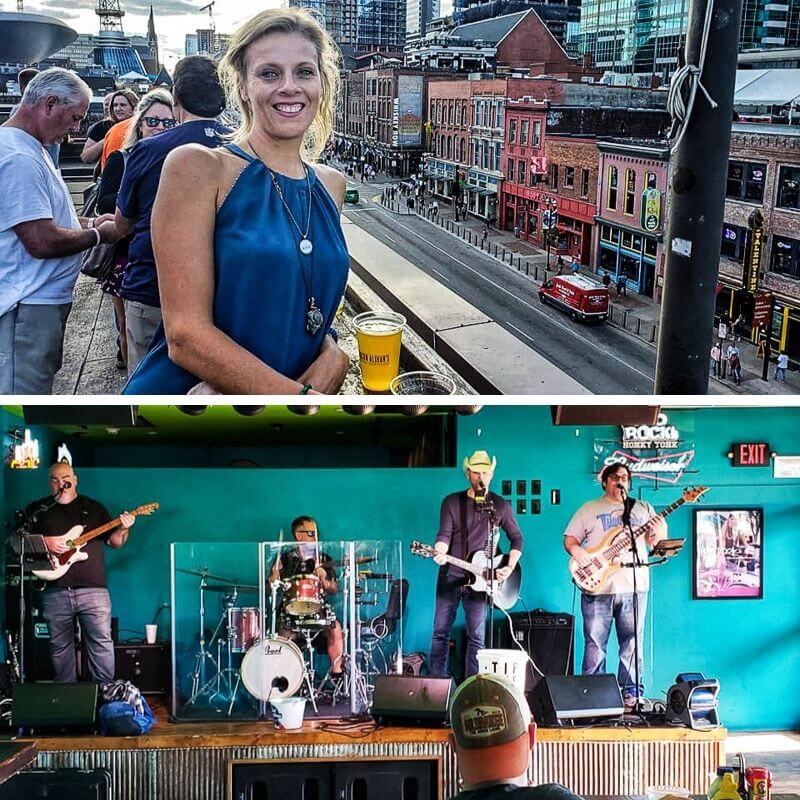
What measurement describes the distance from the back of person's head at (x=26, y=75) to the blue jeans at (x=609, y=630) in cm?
250

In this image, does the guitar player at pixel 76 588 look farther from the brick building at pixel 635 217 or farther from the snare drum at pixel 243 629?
the brick building at pixel 635 217

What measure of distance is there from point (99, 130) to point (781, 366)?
1419 millimetres

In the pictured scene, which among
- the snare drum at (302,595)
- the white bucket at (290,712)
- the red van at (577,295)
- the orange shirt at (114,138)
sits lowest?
the white bucket at (290,712)

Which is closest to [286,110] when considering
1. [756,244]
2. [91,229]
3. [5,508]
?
[91,229]

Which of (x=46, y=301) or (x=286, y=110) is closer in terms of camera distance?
(x=286, y=110)

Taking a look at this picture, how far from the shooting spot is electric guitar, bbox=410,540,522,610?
3.69 m

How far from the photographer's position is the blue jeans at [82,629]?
12.0ft

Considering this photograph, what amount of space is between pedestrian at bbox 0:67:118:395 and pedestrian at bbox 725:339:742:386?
4.03ft

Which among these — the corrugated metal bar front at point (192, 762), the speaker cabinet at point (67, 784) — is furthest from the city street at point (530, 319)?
the speaker cabinet at point (67, 784)

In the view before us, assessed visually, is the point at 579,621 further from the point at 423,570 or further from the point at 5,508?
the point at 5,508

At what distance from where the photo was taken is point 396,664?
3697 mm

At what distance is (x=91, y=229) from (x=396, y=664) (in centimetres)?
213

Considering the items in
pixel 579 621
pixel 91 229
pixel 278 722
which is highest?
pixel 91 229

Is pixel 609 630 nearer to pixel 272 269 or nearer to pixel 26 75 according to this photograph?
pixel 272 269
